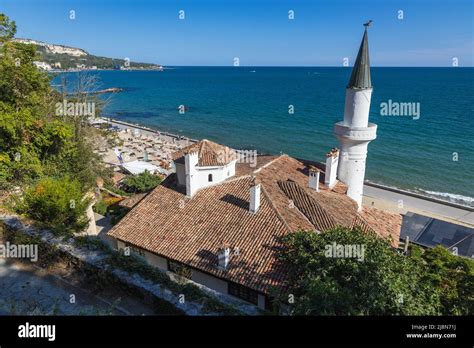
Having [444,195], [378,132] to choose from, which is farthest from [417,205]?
[378,132]

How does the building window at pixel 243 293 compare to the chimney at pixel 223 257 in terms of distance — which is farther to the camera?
the chimney at pixel 223 257

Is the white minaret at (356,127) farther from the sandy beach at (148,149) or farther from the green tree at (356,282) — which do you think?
the sandy beach at (148,149)

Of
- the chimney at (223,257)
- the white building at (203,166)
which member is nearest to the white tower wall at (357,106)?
the white building at (203,166)

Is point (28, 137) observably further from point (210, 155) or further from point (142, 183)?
point (142, 183)

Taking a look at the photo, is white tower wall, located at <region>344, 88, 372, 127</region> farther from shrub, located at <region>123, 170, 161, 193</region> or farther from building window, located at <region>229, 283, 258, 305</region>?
shrub, located at <region>123, 170, 161, 193</region>

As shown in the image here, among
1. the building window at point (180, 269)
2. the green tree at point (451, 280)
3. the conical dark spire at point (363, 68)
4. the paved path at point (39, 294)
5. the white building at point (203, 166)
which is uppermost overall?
the conical dark spire at point (363, 68)

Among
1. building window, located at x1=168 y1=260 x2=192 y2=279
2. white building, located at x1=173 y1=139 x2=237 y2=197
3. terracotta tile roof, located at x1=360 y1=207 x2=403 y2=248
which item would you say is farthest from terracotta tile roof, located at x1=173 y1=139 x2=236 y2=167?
terracotta tile roof, located at x1=360 y1=207 x2=403 y2=248
